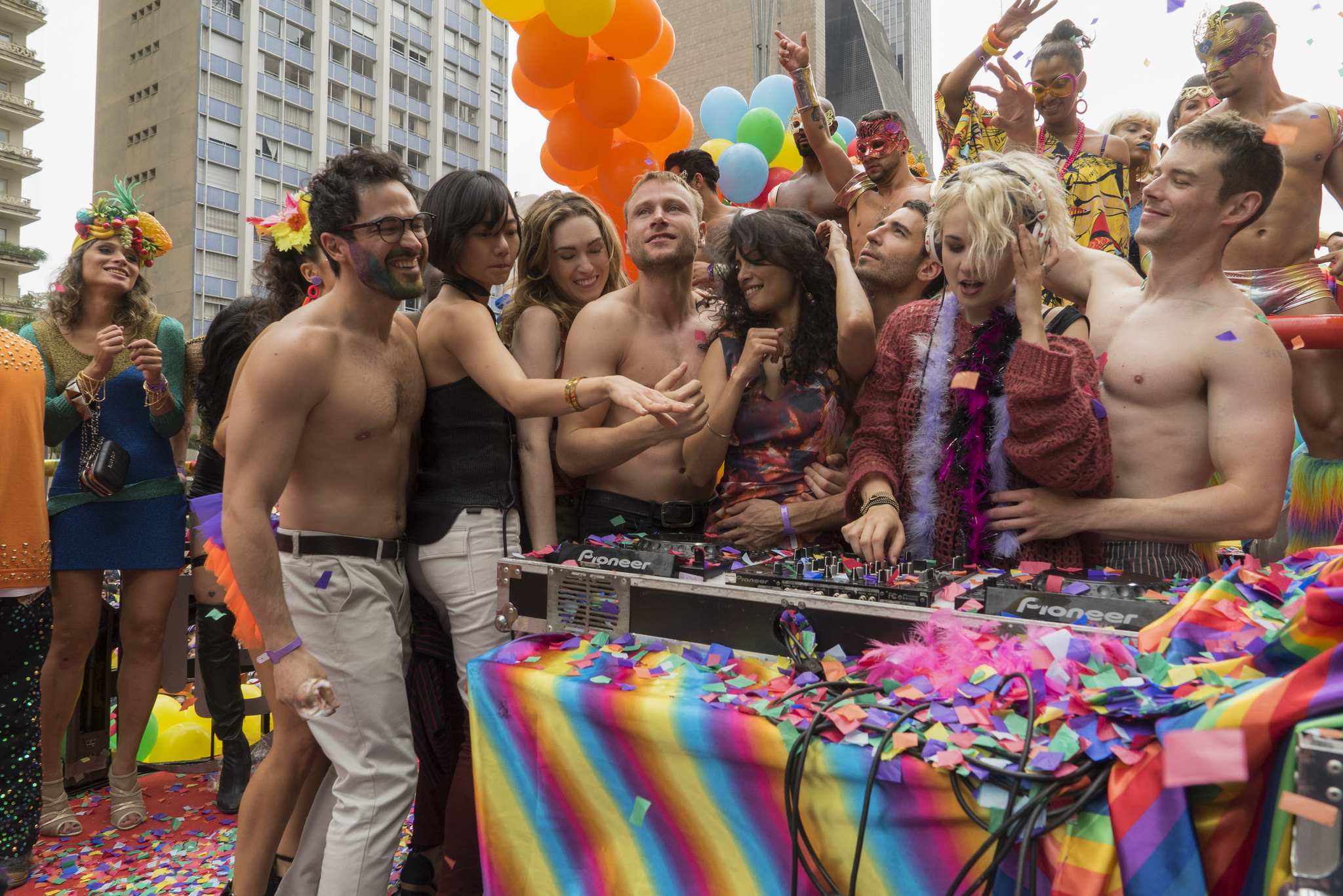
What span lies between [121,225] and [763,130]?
4.17 meters

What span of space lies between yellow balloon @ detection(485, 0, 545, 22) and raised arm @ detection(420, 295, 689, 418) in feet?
9.49

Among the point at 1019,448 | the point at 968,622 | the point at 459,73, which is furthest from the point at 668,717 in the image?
the point at 459,73

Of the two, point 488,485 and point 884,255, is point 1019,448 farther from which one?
point 488,485

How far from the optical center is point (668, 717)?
4.05ft

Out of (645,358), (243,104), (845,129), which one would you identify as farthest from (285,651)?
(243,104)

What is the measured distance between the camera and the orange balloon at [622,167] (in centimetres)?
497

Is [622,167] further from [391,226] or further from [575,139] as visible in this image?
[391,226]

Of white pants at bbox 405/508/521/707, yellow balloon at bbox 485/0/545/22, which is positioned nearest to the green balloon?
yellow balloon at bbox 485/0/545/22

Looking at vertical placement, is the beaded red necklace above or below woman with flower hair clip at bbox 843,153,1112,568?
above

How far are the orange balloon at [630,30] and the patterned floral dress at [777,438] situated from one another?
2979 millimetres

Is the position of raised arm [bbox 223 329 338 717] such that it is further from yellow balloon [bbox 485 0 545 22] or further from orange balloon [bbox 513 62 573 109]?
orange balloon [bbox 513 62 573 109]

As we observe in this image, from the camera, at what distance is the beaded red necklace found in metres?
3.68

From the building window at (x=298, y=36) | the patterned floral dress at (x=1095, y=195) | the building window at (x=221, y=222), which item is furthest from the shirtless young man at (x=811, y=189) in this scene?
Answer: the building window at (x=298, y=36)

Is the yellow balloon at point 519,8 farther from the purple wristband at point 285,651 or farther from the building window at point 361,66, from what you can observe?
the building window at point 361,66
